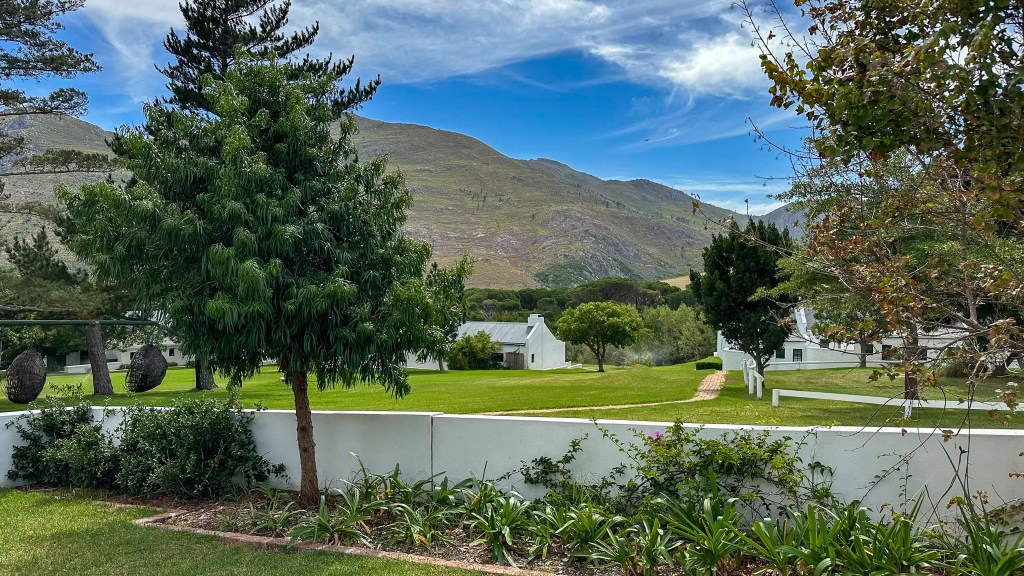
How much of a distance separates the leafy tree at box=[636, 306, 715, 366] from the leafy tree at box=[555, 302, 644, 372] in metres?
5.16

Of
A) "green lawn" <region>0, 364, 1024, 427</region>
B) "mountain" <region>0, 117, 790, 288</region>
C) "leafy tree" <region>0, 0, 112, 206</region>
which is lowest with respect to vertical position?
"green lawn" <region>0, 364, 1024, 427</region>

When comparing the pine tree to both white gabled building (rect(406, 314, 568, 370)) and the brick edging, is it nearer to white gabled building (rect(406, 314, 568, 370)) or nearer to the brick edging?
the brick edging

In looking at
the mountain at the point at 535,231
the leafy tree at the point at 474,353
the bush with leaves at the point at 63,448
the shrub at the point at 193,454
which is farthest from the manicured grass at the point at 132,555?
the mountain at the point at 535,231

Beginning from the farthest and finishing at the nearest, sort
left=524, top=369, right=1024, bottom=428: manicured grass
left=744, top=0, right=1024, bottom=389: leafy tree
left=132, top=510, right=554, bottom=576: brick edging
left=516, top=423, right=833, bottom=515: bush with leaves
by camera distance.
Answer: left=524, top=369, right=1024, bottom=428: manicured grass → left=516, top=423, right=833, bottom=515: bush with leaves → left=132, top=510, right=554, bottom=576: brick edging → left=744, top=0, right=1024, bottom=389: leafy tree

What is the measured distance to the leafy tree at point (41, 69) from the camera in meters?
19.0

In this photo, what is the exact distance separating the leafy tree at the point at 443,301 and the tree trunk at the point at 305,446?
1462mm

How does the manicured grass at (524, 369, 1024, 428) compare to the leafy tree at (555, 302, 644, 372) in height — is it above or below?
below

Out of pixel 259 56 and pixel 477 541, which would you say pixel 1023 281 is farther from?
pixel 259 56

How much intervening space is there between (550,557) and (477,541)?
2.34 ft

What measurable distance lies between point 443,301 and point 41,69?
18.0 metres

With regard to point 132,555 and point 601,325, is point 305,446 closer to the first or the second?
point 132,555

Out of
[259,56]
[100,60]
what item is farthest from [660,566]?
[100,60]

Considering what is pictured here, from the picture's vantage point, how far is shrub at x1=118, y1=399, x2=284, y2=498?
8.55 meters

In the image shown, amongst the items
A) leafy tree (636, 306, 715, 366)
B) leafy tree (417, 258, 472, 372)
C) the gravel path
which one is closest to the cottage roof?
leafy tree (636, 306, 715, 366)
